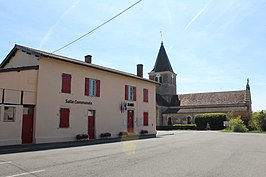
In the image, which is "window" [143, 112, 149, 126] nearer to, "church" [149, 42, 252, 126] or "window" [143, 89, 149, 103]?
"window" [143, 89, 149, 103]

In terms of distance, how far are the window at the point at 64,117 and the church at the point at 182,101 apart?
124 ft

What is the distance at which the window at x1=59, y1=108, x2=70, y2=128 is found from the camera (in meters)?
19.1

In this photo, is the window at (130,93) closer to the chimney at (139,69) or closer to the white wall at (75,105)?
the white wall at (75,105)

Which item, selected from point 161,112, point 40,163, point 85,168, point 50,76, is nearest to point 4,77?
point 50,76

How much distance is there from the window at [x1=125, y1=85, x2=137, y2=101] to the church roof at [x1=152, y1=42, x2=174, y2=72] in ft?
118

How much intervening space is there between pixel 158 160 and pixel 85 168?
2.96 m

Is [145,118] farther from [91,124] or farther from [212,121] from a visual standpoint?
[212,121]

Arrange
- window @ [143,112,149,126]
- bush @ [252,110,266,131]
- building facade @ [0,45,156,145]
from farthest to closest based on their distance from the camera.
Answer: bush @ [252,110,266,131]
window @ [143,112,149,126]
building facade @ [0,45,156,145]

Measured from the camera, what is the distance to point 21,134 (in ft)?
55.3

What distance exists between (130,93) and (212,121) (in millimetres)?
24349

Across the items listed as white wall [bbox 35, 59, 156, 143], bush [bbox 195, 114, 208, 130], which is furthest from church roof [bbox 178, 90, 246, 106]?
white wall [bbox 35, 59, 156, 143]

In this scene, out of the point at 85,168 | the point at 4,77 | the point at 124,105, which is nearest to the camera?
the point at 85,168

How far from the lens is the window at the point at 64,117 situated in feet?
62.5

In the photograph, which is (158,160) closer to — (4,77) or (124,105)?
(4,77)
